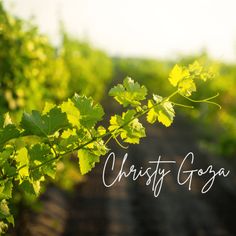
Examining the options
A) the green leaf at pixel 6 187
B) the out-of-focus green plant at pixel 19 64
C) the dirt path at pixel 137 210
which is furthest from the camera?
the dirt path at pixel 137 210

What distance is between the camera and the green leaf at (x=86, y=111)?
1.81 m

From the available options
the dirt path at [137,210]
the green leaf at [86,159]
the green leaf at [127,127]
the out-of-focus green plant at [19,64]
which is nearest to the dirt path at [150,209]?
the dirt path at [137,210]

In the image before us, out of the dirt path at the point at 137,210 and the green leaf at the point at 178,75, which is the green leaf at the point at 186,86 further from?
the dirt path at the point at 137,210

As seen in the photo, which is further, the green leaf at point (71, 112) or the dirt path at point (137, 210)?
the dirt path at point (137, 210)

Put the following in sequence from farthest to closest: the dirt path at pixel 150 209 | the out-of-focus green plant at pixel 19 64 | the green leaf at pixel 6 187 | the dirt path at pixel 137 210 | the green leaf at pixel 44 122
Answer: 1. the dirt path at pixel 150 209
2. the dirt path at pixel 137 210
3. the out-of-focus green plant at pixel 19 64
4. the green leaf at pixel 6 187
5. the green leaf at pixel 44 122

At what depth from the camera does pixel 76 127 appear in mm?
1911

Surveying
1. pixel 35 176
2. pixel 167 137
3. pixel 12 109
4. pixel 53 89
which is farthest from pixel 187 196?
pixel 167 137

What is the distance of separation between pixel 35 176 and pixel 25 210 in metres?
4.29

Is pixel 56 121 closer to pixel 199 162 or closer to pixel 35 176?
pixel 35 176

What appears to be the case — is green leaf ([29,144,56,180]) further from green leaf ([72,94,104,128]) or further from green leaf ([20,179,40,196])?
green leaf ([72,94,104,128])

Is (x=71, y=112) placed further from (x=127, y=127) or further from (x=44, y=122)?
(x=127, y=127)

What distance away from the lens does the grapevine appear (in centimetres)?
179

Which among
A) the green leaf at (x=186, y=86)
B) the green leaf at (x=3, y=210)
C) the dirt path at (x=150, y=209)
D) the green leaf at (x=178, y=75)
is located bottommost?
the dirt path at (x=150, y=209)

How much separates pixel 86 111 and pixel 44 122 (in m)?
0.16
